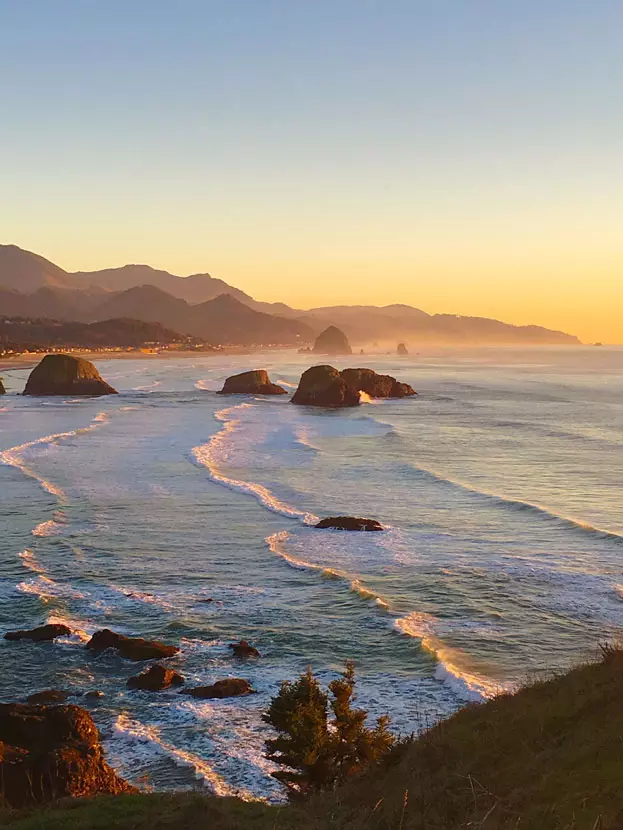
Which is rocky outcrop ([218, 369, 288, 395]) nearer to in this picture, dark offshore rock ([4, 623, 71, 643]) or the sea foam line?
the sea foam line

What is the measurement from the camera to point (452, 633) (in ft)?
66.3

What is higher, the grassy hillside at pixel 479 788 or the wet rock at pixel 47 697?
the grassy hillside at pixel 479 788

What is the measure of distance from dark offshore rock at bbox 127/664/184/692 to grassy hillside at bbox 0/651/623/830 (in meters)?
6.22

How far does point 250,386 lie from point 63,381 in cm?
2391

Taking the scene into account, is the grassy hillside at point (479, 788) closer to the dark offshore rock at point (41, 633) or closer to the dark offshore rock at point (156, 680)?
the dark offshore rock at point (156, 680)

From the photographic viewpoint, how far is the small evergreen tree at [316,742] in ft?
39.4

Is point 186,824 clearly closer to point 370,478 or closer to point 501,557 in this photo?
point 501,557

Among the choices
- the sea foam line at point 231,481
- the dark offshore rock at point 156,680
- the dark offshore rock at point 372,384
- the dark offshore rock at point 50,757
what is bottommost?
the dark offshore rock at point 156,680

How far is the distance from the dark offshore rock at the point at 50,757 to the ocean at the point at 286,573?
0.94 meters

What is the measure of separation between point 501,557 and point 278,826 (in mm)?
18809

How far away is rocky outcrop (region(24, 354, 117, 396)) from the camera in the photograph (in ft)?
324

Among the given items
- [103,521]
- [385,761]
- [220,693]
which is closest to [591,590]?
[220,693]

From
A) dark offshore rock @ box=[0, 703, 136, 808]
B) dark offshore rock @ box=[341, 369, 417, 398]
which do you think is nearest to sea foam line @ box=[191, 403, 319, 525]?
dark offshore rock @ box=[0, 703, 136, 808]

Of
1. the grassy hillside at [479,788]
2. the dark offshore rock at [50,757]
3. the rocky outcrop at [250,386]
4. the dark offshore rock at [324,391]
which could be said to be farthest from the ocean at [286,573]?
the rocky outcrop at [250,386]
